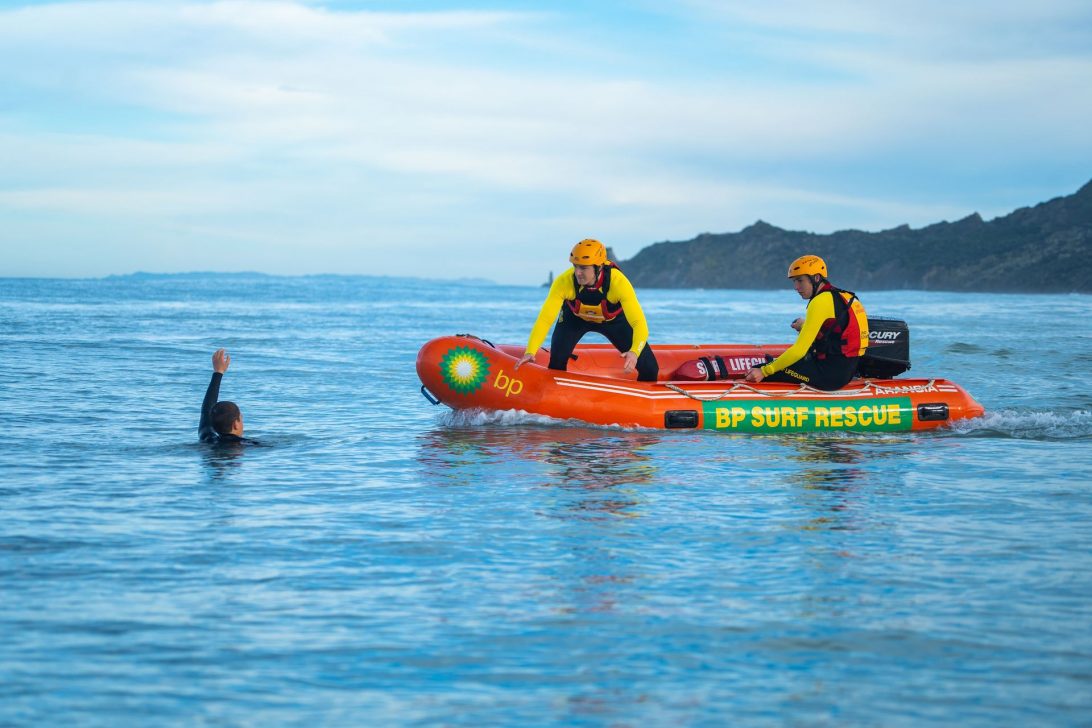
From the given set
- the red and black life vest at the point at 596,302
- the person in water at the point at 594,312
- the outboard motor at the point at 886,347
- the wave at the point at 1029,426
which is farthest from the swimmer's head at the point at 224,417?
the wave at the point at 1029,426

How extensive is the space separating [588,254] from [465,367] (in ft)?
5.84

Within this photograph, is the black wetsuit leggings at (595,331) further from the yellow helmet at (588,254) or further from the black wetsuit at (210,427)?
the black wetsuit at (210,427)

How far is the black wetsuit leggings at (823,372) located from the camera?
11070mm

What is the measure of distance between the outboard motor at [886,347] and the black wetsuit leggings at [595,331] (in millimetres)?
2295

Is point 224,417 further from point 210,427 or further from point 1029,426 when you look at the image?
point 1029,426

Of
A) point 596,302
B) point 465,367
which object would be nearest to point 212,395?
point 465,367

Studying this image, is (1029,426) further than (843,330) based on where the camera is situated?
Yes

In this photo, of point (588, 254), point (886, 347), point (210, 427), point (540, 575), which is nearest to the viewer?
point (540, 575)

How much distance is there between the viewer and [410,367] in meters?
19.4

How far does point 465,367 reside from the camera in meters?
11.4

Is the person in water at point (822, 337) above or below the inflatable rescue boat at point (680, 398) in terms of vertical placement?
above

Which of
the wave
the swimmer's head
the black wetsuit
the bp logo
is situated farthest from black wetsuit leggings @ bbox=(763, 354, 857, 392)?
the swimmer's head

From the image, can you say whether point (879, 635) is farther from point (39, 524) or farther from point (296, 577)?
point (39, 524)

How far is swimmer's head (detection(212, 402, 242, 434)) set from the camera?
8.92 meters
